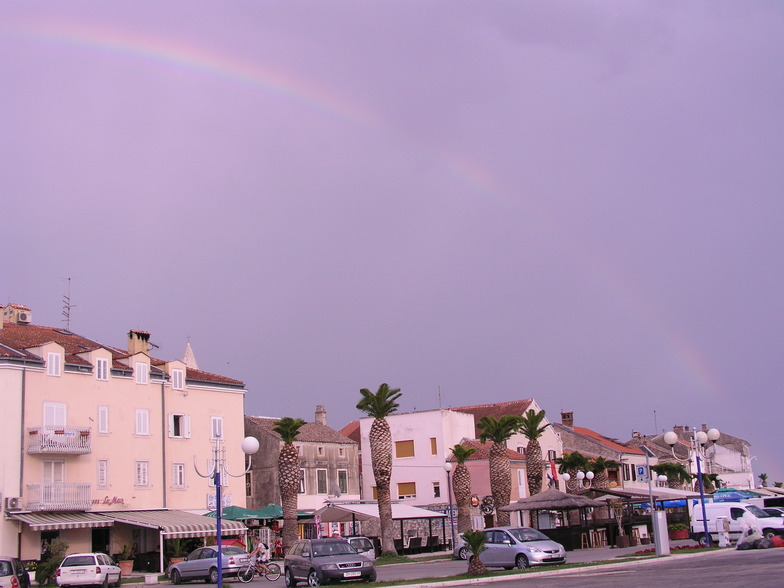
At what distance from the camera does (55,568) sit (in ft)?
123

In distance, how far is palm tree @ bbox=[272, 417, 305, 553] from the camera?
1777 inches

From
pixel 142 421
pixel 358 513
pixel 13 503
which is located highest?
pixel 142 421

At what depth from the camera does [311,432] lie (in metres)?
64.6

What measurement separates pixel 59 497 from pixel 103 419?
5022 millimetres

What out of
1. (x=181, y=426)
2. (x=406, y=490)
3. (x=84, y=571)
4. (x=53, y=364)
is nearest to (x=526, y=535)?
(x=84, y=571)

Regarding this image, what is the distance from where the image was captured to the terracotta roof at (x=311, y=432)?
62.4 m

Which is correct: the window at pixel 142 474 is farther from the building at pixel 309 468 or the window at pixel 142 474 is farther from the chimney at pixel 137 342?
the building at pixel 309 468

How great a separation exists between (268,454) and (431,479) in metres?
14.1

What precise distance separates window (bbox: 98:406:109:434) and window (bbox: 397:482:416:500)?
97.3 feet

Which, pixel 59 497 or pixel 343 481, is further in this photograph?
pixel 343 481

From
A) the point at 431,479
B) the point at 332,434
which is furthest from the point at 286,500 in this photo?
the point at 431,479

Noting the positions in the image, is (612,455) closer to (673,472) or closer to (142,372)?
(673,472)

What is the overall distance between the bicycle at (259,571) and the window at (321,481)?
85.4 feet

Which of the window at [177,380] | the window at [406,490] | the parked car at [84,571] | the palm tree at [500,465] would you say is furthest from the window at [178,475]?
the window at [406,490]
